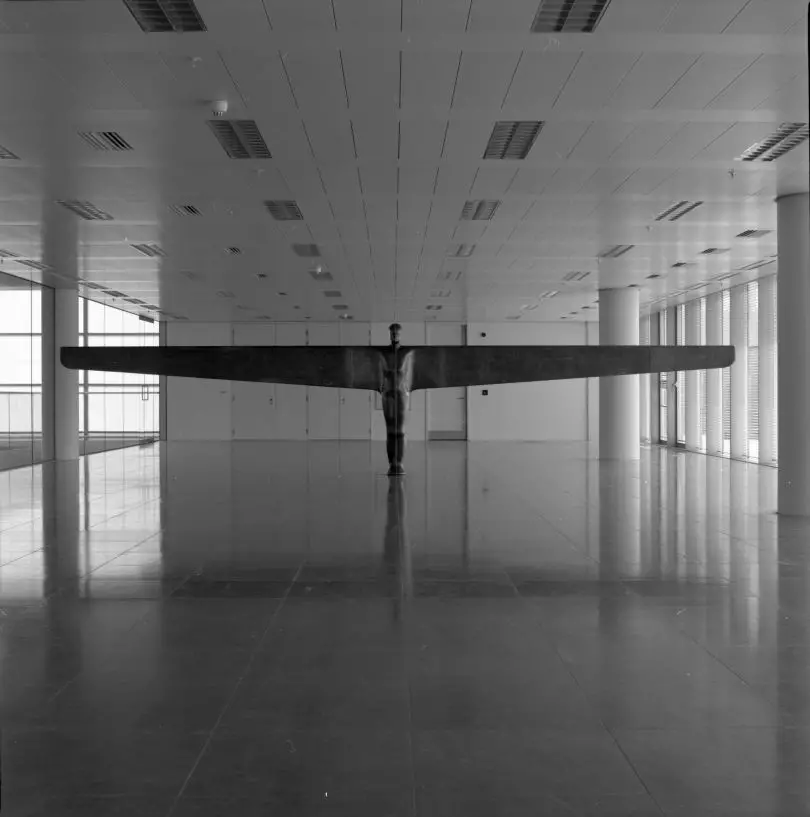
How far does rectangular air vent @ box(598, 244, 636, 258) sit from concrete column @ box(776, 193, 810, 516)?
417cm

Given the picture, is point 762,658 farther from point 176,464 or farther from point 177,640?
point 176,464

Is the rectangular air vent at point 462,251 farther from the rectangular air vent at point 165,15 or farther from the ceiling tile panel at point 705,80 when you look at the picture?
the rectangular air vent at point 165,15

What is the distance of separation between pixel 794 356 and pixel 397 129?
6.75 metres

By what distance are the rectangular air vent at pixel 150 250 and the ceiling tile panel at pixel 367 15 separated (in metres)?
10.2

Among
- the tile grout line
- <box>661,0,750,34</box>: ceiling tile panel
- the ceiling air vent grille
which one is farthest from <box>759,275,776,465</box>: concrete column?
the tile grout line

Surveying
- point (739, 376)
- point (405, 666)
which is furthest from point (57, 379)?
point (405, 666)

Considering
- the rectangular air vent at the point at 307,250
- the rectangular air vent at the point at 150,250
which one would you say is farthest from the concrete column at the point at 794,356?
the rectangular air vent at the point at 150,250

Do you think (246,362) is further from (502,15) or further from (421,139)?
(502,15)

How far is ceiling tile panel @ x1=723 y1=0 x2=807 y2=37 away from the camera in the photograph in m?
6.27

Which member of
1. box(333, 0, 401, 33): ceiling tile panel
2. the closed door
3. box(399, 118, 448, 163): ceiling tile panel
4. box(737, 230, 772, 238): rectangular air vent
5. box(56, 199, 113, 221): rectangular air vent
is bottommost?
the closed door

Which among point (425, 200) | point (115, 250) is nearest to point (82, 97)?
point (425, 200)

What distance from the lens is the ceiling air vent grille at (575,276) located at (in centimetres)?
1950

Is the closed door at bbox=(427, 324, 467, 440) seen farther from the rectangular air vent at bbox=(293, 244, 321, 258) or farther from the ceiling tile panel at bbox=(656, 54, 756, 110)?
the ceiling tile panel at bbox=(656, 54, 756, 110)

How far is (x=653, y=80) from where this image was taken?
774 centimetres
